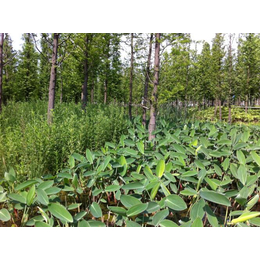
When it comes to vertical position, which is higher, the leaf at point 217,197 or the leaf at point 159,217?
the leaf at point 217,197

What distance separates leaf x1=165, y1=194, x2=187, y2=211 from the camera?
4.87 feet

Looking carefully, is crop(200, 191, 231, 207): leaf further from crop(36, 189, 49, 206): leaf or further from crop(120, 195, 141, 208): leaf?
crop(36, 189, 49, 206): leaf

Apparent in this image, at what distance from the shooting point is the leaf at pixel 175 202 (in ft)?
4.87

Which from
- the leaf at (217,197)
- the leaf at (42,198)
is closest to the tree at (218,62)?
the leaf at (217,197)

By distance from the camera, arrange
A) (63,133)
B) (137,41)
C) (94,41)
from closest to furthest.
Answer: (63,133), (94,41), (137,41)

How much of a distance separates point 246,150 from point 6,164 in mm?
3441

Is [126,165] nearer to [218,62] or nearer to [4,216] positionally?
[4,216]

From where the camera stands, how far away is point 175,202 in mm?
1527

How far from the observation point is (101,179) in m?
2.20

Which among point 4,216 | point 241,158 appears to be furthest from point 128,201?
point 241,158

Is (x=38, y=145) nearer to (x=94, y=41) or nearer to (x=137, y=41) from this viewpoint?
(x=94, y=41)

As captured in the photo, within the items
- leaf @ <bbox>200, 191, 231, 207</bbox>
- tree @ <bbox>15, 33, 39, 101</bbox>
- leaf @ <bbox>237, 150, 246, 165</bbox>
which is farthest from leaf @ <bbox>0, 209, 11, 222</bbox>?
tree @ <bbox>15, 33, 39, 101</bbox>

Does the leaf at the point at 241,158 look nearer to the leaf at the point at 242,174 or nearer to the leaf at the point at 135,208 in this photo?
the leaf at the point at 242,174

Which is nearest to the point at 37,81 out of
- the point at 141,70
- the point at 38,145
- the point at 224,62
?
the point at 141,70
